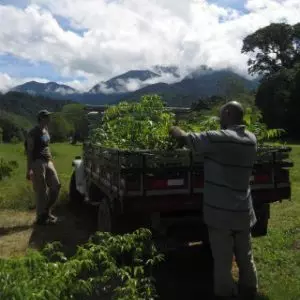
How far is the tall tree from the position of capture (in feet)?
214

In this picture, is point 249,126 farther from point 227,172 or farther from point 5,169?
point 5,169

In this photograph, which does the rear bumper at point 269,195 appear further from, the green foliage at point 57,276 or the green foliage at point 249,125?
the green foliage at point 57,276

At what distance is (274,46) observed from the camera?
219 feet

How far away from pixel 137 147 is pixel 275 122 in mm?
46912

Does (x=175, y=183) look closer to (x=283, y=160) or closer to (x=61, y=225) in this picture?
(x=283, y=160)

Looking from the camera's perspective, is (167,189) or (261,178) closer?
(167,189)

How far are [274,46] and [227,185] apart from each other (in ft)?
215

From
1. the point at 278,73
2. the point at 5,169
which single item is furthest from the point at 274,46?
the point at 5,169

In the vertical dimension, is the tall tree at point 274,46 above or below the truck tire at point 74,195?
above

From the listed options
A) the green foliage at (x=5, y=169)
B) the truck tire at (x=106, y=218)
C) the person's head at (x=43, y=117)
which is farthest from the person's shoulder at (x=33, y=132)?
the green foliage at (x=5, y=169)

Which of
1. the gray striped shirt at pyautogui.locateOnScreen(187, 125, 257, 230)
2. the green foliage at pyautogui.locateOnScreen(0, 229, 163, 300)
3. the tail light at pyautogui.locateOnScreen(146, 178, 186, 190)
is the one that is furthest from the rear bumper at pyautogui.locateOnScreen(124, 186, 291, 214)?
the green foliage at pyautogui.locateOnScreen(0, 229, 163, 300)

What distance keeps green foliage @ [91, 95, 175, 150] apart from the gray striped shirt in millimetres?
1768

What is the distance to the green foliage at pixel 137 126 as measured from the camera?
6.57 m

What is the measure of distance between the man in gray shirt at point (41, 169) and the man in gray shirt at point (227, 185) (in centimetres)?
431
